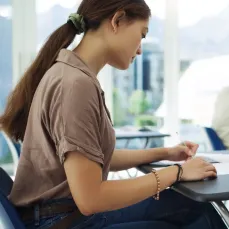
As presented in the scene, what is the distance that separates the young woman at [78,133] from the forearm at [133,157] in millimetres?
Answer: 209

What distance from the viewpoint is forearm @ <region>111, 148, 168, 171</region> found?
1.44m

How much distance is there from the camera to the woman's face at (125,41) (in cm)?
113

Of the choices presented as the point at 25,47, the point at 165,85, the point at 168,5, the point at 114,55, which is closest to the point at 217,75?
the point at 165,85

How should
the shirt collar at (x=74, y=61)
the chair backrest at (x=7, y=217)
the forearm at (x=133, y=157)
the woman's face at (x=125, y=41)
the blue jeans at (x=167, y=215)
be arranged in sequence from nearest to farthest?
1. the chair backrest at (x=7, y=217)
2. the shirt collar at (x=74, y=61)
3. the woman's face at (x=125, y=41)
4. the blue jeans at (x=167, y=215)
5. the forearm at (x=133, y=157)

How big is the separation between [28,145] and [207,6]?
15.3 feet

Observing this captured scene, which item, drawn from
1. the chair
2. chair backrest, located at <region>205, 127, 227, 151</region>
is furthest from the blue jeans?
chair backrest, located at <region>205, 127, 227, 151</region>

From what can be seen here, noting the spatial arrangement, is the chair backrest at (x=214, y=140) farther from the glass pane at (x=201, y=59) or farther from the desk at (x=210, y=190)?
the glass pane at (x=201, y=59)

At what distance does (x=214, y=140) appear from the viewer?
2.33 m

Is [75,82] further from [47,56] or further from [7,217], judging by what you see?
[7,217]

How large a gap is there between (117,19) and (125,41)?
74mm

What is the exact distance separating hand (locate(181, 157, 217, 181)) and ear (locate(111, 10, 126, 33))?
45 cm

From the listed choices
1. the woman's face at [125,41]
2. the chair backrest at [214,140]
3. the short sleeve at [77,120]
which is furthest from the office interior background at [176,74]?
the short sleeve at [77,120]

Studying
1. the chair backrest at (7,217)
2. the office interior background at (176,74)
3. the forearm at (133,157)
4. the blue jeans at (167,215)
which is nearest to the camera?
the chair backrest at (7,217)

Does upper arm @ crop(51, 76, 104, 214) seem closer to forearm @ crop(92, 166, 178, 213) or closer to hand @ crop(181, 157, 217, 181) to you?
forearm @ crop(92, 166, 178, 213)
